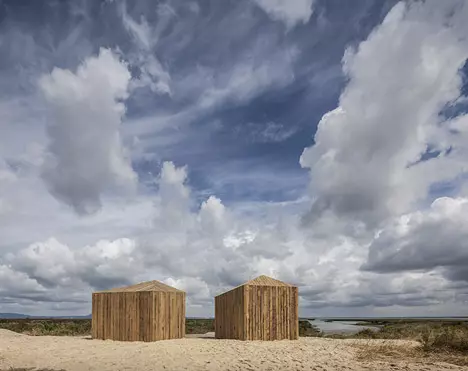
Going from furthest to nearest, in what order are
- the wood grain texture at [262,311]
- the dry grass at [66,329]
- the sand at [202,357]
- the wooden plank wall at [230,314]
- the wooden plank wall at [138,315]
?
the dry grass at [66,329], the wooden plank wall at [138,315], the wooden plank wall at [230,314], the wood grain texture at [262,311], the sand at [202,357]

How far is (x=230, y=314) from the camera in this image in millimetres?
22344

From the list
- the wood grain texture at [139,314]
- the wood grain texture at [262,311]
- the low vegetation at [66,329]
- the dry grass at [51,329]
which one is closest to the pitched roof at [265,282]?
the wood grain texture at [262,311]

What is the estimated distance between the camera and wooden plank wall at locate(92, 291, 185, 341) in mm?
21969

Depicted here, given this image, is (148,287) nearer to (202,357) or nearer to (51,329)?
(202,357)

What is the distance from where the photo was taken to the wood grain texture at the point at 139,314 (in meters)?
22.0

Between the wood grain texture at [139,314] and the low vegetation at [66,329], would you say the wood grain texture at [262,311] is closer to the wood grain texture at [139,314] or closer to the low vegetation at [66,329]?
the wood grain texture at [139,314]

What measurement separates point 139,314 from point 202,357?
22.6 feet

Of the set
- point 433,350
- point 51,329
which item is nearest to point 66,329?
point 51,329

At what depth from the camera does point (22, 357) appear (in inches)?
692

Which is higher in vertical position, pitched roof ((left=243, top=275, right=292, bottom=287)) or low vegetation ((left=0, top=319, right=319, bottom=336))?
pitched roof ((left=243, top=275, right=292, bottom=287))

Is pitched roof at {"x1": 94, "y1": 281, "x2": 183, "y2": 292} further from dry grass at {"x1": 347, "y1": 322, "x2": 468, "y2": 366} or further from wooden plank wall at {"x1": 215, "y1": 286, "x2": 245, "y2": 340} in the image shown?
dry grass at {"x1": 347, "y1": 322, "x2": 468, "y2": 366}

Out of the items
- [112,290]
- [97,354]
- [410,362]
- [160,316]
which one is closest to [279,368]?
[410,362]

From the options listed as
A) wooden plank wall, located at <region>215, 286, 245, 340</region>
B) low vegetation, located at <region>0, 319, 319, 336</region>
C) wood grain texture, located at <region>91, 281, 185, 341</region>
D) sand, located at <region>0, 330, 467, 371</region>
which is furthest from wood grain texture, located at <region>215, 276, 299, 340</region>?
low vegetation, located at <region>0, 319, 319, 336</region>

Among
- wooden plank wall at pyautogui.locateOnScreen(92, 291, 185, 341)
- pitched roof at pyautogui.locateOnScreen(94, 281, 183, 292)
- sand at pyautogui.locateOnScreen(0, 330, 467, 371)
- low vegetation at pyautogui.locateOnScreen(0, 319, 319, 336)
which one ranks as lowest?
low vegetation at pyautogui.locateOnScreen(0, 319, 319, 336)
